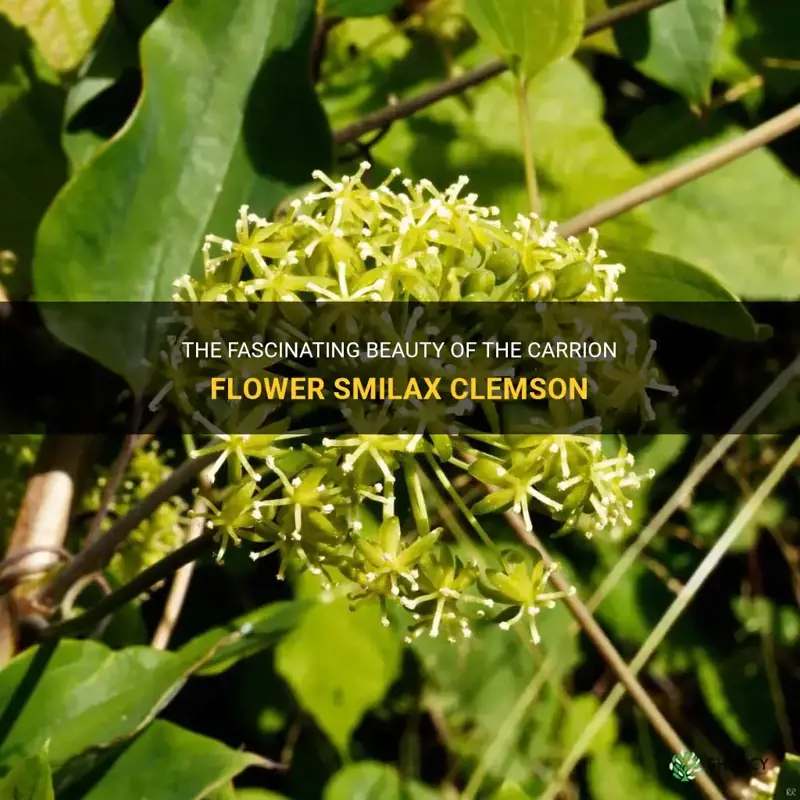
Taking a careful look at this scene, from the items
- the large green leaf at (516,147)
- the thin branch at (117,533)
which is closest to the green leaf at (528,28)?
the large green leaf at (516,147)

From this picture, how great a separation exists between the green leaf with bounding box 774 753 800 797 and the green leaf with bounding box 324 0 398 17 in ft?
2.73

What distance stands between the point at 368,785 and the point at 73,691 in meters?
0.46

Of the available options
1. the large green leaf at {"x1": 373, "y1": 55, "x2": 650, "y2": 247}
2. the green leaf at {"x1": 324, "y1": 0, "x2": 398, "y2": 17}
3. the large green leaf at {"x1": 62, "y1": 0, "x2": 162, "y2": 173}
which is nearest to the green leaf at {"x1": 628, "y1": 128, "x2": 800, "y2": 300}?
the large green leaf at {"x1": 373, "y1": 55, "x2": 650, "y2": 247}

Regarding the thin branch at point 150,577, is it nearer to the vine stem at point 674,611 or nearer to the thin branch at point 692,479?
the vine stem at point 674,611

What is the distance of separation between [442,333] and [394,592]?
0.20m

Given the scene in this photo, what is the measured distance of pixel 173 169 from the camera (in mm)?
889

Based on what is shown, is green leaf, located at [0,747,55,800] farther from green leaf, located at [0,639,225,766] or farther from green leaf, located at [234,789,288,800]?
green leaf, located at [234,789,288,800]

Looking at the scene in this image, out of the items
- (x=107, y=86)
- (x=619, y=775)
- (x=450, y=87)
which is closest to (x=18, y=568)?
(x=107, y=86)

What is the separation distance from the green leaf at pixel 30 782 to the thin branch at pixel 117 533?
17cm

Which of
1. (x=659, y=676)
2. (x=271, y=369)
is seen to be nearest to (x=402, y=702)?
(x=659, y=676)

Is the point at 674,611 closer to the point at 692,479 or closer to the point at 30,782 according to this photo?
the point at 692,479

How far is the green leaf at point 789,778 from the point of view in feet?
2.58

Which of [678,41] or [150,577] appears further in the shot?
[678,41]

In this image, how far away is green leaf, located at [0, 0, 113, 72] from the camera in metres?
1.01
